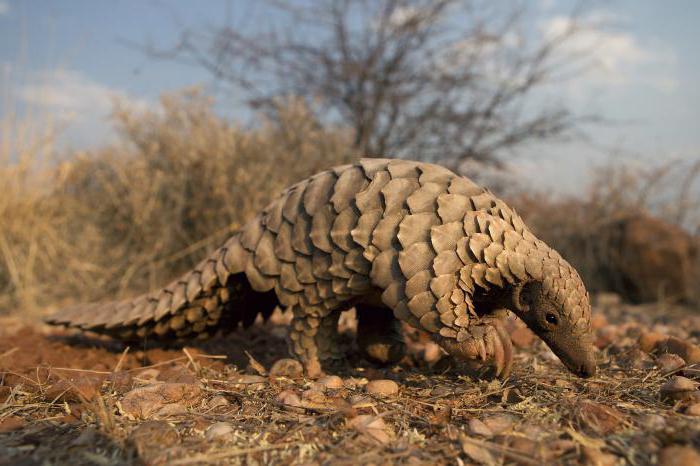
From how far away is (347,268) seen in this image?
2.48 metres

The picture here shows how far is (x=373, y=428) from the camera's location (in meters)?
1.85

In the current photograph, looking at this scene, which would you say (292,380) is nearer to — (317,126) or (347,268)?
(347,268)

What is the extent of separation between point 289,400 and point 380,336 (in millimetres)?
936

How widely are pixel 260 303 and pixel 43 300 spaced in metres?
3.54

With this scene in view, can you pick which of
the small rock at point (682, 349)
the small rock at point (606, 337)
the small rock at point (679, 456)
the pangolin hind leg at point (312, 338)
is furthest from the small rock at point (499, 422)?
the small rock at point (606, 337)

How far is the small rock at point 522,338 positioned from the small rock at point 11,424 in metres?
2.65

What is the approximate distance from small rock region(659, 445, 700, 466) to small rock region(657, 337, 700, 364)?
4.40 feet

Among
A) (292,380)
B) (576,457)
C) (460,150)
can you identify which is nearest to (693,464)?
(576,457)

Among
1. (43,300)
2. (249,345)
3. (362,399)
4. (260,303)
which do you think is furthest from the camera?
(43,300)

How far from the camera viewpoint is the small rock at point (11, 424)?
6.25 feet

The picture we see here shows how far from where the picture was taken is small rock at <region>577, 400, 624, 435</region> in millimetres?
1808

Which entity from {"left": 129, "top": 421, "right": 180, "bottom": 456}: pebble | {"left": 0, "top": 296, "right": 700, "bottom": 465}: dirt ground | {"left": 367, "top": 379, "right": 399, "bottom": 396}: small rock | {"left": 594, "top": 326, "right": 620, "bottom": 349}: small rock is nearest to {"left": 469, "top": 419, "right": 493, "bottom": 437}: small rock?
{"left": 0, "top": 296, "right": 700, "bottom": 465}: dirt ground

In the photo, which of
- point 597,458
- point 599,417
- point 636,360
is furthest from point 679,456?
point 636,360

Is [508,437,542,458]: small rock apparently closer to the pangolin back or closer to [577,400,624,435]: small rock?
[577,400,624,435]: small rock
